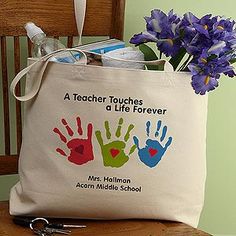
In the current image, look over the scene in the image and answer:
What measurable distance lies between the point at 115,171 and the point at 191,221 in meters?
0.18

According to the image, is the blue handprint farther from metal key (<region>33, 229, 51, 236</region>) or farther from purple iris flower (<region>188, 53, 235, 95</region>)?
metal key (<region>33, 229, 51, 236</region>)

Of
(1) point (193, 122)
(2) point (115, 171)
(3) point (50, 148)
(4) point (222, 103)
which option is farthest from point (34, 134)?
(4) point (222, 103)

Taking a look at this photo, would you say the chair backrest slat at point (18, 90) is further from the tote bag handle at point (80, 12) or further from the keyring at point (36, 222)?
the keyring at point (36, 222)

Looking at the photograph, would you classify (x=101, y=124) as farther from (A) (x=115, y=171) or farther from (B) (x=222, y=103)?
(B) (x=222, y=103)

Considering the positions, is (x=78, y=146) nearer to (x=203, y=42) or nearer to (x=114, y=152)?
(x=114, y=152)

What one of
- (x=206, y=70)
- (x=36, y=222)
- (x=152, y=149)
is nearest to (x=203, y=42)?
(x=206, y=70)

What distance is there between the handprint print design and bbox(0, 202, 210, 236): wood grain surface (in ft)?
0.38

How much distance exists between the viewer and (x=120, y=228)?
96cm

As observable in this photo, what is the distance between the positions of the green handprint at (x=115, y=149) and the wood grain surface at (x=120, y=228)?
0.36 feet

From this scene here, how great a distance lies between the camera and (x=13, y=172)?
3.81 ft

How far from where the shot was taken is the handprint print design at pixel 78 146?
3.04 ft

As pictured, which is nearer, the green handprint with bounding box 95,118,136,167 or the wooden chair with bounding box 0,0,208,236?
the green handprint with bounding box 95,118,136,167

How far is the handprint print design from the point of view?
3.04 ft

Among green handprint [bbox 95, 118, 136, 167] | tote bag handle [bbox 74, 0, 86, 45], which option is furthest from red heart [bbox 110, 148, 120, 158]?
tote bag handle [bbox 74, 0, 86, 45]
